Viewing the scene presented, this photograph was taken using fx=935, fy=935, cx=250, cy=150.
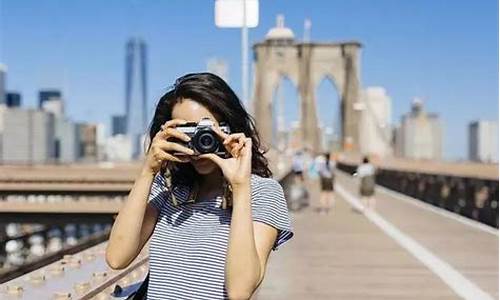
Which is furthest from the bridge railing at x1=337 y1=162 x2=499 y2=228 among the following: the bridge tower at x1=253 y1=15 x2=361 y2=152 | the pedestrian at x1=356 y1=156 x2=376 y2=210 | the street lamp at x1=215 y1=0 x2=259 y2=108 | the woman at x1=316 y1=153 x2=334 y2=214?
the bridge tower at x1=253 y1=15 x2=361 y2=152

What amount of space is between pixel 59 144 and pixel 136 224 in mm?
60733

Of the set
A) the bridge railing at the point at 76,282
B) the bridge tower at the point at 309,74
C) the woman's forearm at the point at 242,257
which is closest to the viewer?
the woman's forearm at the point at 242,257

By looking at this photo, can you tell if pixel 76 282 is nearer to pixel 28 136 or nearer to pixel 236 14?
pixel 236 14

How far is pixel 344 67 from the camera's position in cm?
9806

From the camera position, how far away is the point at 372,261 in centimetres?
986

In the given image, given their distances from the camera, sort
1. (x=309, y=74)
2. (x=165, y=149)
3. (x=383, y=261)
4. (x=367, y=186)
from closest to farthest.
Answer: (x=165, y=149), (x=383, y=261), (x=367, y=186), (x=309, y=74)

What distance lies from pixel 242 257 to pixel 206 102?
48 cm

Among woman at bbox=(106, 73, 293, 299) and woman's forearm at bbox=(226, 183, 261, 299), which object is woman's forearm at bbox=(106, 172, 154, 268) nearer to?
woman at bbox=(106, 73, 293, 299)

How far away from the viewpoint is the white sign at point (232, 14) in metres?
6.92

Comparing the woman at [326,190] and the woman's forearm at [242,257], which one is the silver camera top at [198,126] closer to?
the woman's forearm at [242,257]

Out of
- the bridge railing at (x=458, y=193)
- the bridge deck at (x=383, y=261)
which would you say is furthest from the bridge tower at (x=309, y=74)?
the bridge deck at (x=383, y=261)

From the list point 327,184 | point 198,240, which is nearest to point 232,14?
point 198,240

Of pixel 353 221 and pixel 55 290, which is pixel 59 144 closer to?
pixel 353 221

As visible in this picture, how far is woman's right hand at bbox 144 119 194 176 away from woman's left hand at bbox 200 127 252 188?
0.22ft
